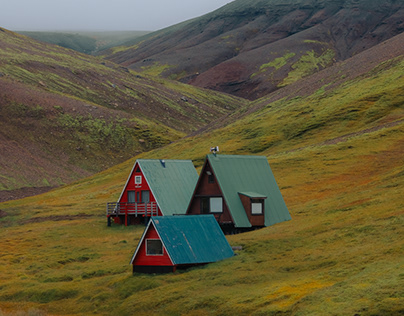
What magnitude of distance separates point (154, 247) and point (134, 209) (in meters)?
28.5

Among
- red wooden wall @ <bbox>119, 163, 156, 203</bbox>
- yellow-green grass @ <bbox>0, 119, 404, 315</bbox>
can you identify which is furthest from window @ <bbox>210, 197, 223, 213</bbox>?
red wooden wall @ <bbox>119, 163, 156, 203</bbox>

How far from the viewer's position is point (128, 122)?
199750 mm

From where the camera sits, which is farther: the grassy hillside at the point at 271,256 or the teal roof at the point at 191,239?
the teal roof at the point at 191,239

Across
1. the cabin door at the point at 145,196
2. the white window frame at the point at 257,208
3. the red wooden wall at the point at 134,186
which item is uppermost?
the red wooden wall at the point at 134,186

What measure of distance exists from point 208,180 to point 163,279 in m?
20.0

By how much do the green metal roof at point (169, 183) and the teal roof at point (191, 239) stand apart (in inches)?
876

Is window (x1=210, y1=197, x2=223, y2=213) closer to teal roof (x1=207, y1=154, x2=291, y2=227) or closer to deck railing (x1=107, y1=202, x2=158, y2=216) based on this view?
teal roof (x1=207, y1=154, x2=291, y2=227)

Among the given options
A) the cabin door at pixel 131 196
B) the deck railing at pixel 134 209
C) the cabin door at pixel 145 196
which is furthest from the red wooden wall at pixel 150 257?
the cabin door at pixel 131 196

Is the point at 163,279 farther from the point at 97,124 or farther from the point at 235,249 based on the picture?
the point at 97,124

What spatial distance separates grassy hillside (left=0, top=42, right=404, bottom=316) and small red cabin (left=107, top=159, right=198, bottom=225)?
9.15 feet

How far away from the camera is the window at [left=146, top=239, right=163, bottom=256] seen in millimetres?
43594

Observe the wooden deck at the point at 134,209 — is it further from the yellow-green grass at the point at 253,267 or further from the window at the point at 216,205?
the window at the point at 216,205

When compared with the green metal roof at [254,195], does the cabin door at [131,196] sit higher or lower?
higher

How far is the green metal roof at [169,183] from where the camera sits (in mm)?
70188
